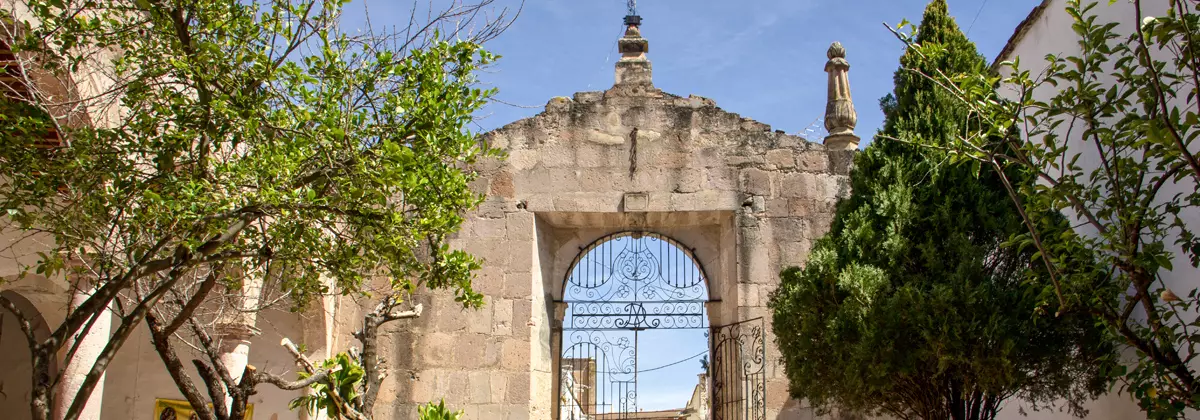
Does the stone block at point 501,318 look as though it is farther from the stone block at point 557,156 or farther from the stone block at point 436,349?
the stone block at point 557,156

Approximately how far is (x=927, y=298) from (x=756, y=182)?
3.03m

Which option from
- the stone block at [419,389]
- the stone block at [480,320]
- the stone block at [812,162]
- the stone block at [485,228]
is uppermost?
the stone block at [812,162]

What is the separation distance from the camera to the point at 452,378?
9.26 m

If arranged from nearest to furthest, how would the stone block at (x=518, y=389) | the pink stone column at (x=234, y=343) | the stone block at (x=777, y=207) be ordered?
the pink stone column at (x=234, y=343) < the stone block at (x=518, y=389) < the stone block at (x=777, y=207)

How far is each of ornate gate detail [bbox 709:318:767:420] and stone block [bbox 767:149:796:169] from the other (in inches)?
59.7

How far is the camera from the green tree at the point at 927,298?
6.67 metres

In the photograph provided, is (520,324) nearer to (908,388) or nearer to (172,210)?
(908,388)

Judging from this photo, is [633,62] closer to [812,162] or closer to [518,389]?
[812,162]

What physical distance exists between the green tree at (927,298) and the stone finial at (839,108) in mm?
1791

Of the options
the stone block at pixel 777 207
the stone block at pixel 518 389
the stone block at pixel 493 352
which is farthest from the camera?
the stone block at pixel 777 207

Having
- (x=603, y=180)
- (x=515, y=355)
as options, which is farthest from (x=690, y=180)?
(x=515, y=355)

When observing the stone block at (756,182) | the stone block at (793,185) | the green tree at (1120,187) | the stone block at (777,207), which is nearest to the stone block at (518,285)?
the stone block at (756,182)

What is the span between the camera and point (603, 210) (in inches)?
378

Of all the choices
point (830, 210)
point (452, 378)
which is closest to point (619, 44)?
point (830, 210)
